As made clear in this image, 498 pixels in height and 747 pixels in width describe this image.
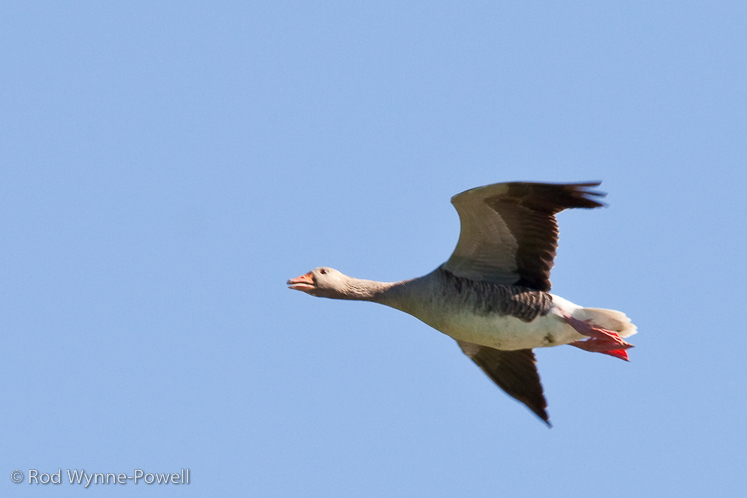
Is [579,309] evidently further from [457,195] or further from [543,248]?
[457,195]

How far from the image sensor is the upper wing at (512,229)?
11.1 m

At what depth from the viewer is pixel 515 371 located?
13.1 m

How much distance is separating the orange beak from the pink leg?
112 inches

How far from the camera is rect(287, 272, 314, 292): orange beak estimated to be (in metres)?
12.4

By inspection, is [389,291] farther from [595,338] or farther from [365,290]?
[595,338]

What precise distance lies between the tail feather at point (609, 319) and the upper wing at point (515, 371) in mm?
1365

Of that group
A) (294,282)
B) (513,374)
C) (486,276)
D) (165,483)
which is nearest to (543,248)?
(486,276)

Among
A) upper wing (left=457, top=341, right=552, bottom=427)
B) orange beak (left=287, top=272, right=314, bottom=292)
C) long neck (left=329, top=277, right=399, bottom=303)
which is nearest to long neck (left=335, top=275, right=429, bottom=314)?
long neck (left=329, top=277, right=399, bottom=303)

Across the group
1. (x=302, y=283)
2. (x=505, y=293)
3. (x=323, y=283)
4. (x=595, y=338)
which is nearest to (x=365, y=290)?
(x=323, y=283)

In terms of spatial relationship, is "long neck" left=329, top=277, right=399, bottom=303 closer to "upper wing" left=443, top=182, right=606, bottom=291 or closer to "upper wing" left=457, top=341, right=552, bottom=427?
"upper wing" left=443, top=182, right=606, bottom=291

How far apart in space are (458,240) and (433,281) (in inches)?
21.1

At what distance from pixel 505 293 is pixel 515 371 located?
1694 millimetres

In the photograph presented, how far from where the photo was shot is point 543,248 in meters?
11.9

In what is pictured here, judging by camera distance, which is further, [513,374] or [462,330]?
[513,374]
